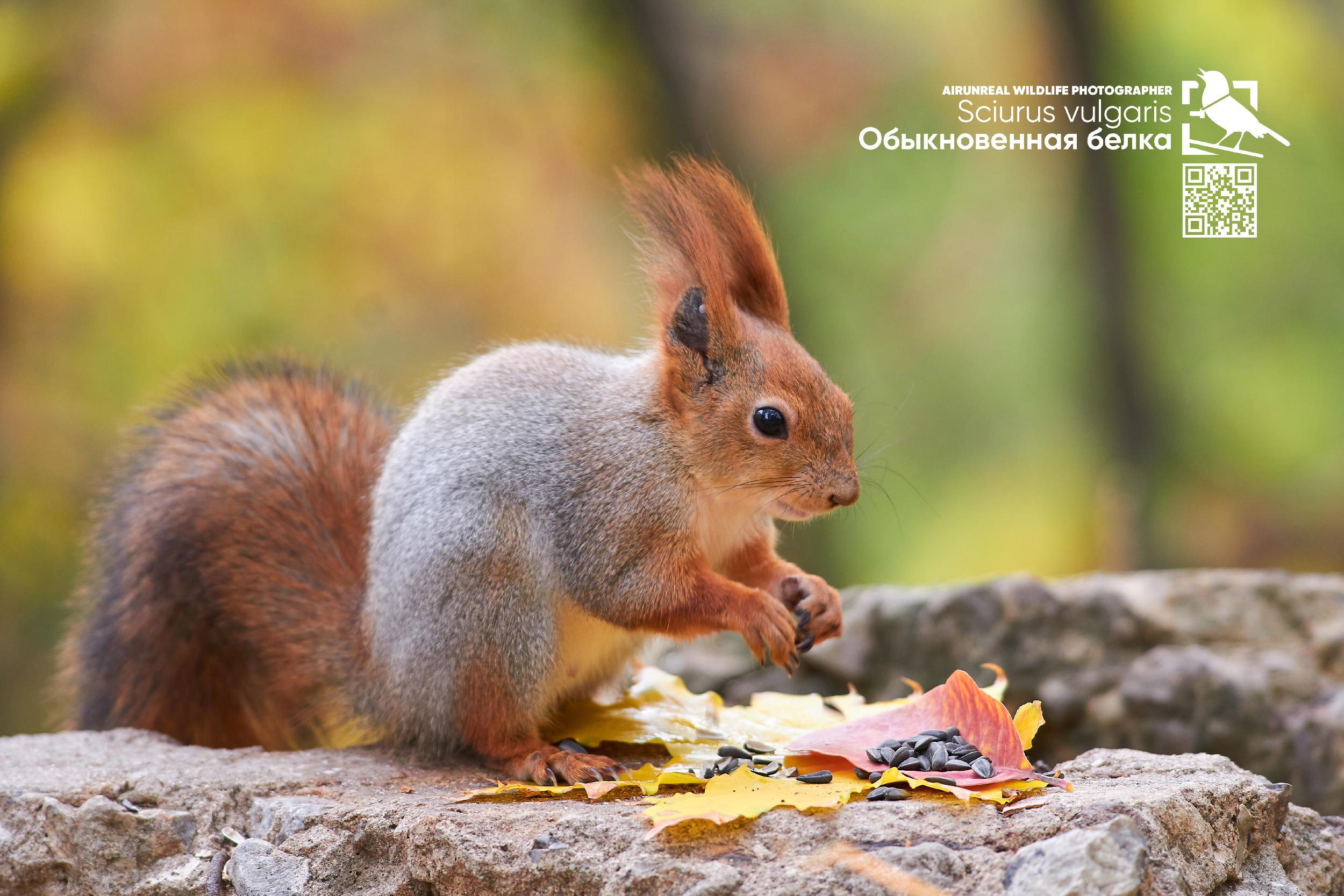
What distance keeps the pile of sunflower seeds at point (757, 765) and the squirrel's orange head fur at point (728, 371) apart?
15.8 inches

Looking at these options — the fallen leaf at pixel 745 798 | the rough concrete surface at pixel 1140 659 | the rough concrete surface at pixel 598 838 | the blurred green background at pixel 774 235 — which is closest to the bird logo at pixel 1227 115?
the blurred green background at pixel 774 235

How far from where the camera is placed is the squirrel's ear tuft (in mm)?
2066

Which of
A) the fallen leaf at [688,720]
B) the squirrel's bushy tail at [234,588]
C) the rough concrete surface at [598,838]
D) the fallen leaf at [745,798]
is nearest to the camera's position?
the rough concrete surface at [598,838]

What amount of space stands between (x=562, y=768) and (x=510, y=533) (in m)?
0.39

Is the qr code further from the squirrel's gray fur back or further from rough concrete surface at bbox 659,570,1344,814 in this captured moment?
the squirrel's gray fur back

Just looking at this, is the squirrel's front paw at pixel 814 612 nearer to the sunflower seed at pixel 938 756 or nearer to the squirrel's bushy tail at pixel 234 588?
the sunflower seed at pixel 938 756

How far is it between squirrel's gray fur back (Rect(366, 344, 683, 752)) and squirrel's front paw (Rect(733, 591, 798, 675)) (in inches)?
6.6

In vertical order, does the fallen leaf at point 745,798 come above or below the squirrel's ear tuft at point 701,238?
below

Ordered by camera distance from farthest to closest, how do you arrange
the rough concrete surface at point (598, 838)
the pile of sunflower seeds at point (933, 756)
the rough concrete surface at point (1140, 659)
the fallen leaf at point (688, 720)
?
the rough concrete surface at point (1140, 659) → the fallen leaf at point (688, 720) → the pile of sunflower seeds at point (933, 756) → the rough concrete surface at point (598, 838)

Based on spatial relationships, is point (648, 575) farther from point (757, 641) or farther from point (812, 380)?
point (812, 380)

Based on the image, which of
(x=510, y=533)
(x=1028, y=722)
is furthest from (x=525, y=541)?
(x=1028, y=722)

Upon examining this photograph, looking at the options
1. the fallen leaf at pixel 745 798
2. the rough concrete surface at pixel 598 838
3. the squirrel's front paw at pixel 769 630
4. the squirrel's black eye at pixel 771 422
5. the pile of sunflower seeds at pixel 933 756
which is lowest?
the rough concrete surface at pixel 598 838

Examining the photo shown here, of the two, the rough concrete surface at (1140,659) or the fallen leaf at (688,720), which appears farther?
the rough concrete surface at (1140,659)

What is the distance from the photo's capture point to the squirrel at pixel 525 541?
6.52 ft
